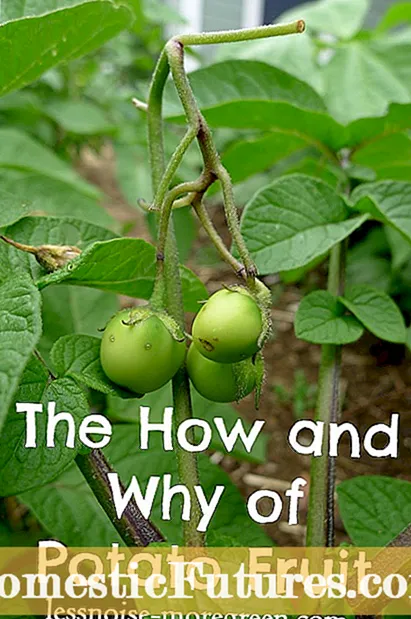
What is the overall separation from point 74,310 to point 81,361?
0.35 m

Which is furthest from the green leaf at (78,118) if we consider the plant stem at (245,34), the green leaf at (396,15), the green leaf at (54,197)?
the plant stem at (245,34)

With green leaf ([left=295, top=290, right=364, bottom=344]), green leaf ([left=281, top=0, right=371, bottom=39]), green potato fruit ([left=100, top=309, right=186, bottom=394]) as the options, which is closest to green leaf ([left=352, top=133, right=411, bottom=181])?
green leaf ([left=295, top=290, right=364, bottom=344])

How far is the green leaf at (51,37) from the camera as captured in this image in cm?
64

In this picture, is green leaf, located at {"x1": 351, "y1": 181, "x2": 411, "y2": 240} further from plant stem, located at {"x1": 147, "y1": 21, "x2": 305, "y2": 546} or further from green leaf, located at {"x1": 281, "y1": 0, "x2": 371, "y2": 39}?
green leaf, located at {"x1": 281, "y1": 0, "x2": 371, "y2": 39}

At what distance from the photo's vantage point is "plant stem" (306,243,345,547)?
2.43ft

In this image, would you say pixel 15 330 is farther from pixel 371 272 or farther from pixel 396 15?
pixel 396 15

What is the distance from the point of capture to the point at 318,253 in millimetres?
725

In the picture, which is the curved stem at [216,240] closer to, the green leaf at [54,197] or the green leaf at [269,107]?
the green leaf at [269,107]

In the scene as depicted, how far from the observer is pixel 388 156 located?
3.28 feet

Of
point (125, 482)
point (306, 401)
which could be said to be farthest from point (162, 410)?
point (306, 401)

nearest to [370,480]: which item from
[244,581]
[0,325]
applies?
[244,581]

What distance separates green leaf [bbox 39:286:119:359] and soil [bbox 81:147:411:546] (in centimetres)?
38

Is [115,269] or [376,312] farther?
[376,312]

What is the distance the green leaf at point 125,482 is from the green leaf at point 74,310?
0.59ft
